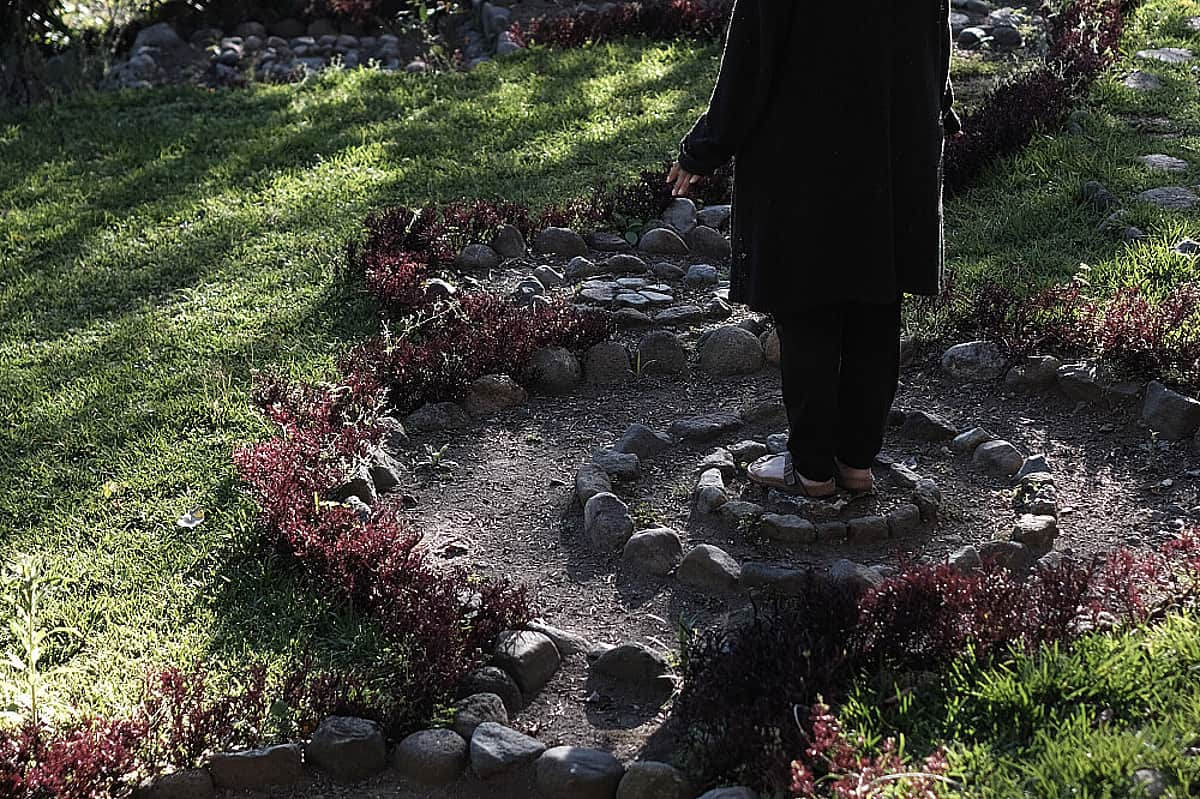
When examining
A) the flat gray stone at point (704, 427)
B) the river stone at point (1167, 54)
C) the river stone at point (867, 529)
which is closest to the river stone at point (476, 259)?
the flat gray stone at point (704, 427)

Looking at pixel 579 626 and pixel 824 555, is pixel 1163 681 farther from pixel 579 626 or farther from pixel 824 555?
pixel 579 626

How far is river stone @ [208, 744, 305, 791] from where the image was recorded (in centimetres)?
340

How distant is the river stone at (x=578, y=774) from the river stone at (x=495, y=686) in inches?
14.4

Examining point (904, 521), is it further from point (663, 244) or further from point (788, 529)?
point (663, 244)

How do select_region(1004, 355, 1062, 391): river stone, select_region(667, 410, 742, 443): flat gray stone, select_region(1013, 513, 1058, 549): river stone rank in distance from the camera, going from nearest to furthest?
1. select_region(1013, 513, 1058, 549): river stone
2. select_region(667, 410, 742, 443): flat gray stone
3. select_region(1004, 355, 1062, 391): river stone

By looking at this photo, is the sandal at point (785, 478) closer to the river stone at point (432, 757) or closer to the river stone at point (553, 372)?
the river stone at point (553, 372)

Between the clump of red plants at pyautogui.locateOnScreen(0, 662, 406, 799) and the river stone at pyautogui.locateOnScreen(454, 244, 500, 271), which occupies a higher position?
the river stone at pyautogui.locateOnScreen(454, 244, 500, 271)

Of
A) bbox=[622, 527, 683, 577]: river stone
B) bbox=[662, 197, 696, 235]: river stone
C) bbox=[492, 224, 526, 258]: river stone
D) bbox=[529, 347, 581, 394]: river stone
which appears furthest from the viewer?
bbox=[662, 197, 696, 235]: river stone

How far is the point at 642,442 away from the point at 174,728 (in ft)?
7.13

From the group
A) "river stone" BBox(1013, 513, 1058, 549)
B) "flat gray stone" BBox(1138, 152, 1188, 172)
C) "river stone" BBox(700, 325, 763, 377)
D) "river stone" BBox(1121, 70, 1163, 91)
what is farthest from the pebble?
"river stone" BBox(1121, 70, 1163, 91)

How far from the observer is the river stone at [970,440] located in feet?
16.1

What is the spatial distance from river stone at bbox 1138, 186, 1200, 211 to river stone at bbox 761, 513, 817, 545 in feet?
11.4

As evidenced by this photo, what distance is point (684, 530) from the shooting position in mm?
4559

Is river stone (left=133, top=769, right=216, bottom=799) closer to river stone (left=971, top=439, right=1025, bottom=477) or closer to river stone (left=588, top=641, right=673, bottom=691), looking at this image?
river stone (left=588, top=641, right=673, bottom=691)
